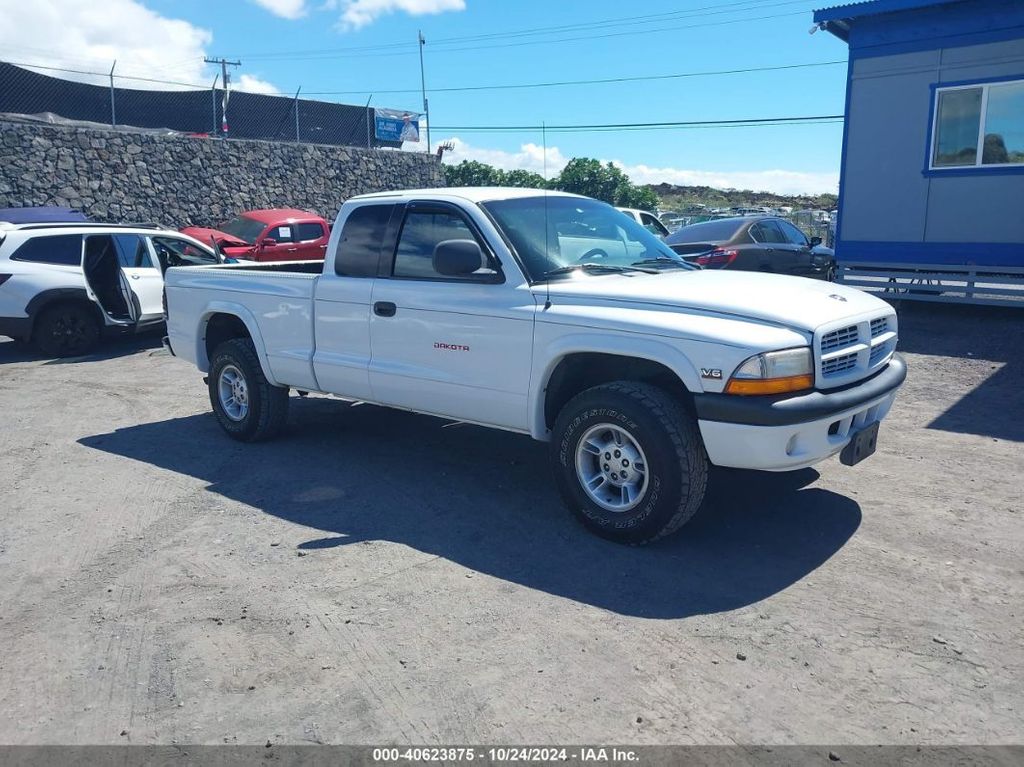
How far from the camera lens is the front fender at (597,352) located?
448 centimetres

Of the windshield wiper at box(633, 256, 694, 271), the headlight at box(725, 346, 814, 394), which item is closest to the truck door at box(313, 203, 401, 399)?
the windshield wiper at box(633, 256, 694, 271)

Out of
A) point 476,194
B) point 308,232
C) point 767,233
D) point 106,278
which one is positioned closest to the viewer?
point 476,194

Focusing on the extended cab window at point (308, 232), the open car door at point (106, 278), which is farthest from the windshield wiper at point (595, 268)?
the extended cab window at point (308, 232)

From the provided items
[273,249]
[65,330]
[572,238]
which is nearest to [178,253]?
[65,330]

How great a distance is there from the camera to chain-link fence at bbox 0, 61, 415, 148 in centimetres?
2419

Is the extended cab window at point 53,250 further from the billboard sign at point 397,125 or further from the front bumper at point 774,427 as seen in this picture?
the billboard sign at point 397,125

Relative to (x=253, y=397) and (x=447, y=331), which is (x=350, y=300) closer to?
(x=447, y=331)

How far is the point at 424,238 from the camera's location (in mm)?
5871

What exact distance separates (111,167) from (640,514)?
22.8 metres

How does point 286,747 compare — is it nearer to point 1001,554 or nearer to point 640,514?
point 640,514

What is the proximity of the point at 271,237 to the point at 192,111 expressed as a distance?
42.3ft

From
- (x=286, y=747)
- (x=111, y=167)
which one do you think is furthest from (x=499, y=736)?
(x=111, y=167)

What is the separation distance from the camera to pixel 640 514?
4664mm

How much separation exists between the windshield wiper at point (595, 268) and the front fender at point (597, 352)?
0.58 metres
